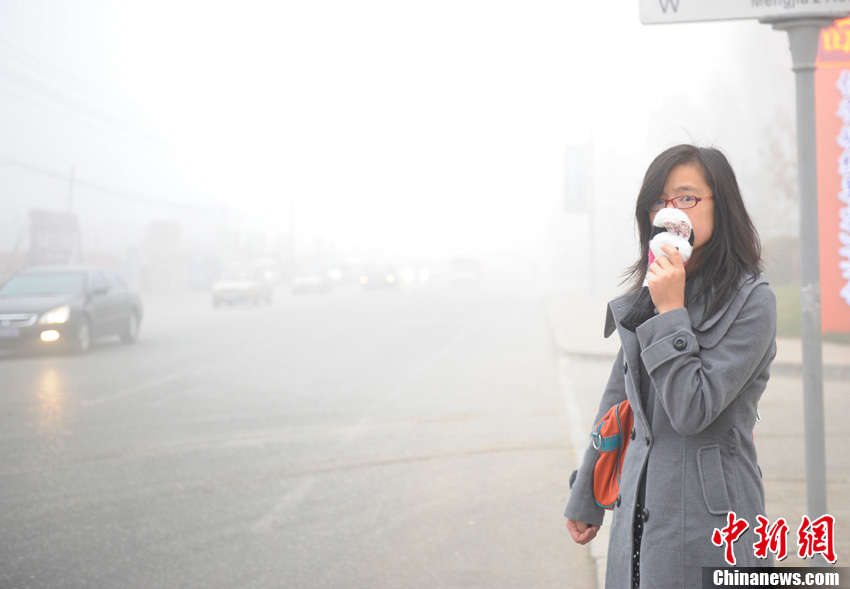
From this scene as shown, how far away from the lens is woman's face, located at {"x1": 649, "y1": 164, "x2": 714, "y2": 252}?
201 cm

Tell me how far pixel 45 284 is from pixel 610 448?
49.3ft

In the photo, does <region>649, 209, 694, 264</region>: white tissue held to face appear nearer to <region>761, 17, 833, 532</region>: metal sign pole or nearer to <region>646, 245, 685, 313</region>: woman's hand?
<region>646, 245, 685, 313</region>: woman's hand

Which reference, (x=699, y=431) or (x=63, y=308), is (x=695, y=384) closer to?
(x=699, y=431)

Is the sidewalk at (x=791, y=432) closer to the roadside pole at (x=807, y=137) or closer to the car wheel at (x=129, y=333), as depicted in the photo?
the roadside pole at (x=807, y=137)

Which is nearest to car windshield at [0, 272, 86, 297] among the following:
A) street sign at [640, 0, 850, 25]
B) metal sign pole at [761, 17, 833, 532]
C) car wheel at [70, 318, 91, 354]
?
car wheel at [70, 318, 91, 354]

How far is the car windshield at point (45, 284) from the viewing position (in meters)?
14.8

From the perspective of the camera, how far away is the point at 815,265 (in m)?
3.22

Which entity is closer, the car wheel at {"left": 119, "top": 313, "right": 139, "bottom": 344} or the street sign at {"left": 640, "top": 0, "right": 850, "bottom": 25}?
the street sign at {"left": 640, "top": 0, "right": 850, "bottom": 25}

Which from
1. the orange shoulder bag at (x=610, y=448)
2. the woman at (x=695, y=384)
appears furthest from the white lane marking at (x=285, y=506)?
the woman at (x=695, y=384)

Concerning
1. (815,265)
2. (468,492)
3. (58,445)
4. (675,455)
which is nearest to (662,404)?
(675,455)

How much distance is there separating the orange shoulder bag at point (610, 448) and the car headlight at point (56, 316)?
44.8 ft

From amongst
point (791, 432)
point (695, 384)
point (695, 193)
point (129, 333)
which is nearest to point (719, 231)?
point (695, 193)

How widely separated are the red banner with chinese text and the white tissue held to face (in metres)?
12.2

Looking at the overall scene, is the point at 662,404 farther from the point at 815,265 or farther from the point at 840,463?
the point at 840,463
